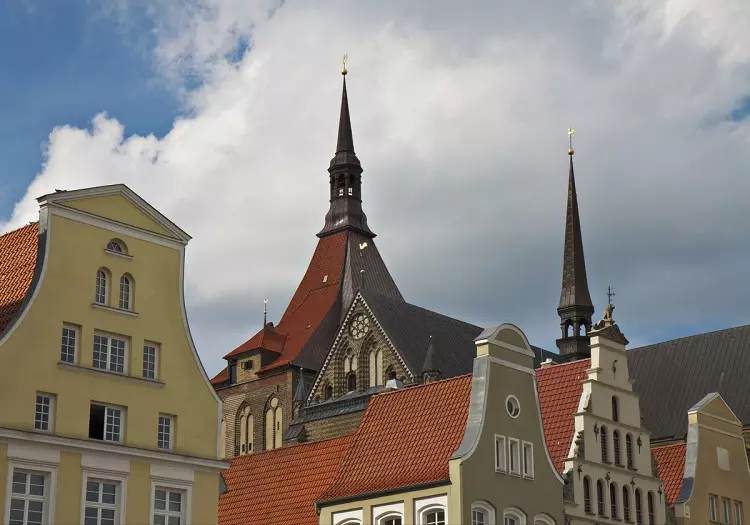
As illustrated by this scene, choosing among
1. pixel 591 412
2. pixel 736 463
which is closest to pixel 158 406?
pixel 591 412

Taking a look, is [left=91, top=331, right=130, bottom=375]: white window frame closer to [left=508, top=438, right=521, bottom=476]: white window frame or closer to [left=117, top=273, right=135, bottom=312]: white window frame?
[left=117, top=273, right=135, bottom=312]: white window frame

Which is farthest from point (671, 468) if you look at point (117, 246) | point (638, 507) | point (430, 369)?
point (430, 369)

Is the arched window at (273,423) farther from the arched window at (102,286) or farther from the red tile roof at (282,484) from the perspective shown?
the arched window at (102,286)

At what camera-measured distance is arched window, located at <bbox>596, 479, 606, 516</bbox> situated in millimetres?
40469

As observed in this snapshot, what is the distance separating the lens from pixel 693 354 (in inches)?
2884

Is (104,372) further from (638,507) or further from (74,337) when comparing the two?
(638,507)

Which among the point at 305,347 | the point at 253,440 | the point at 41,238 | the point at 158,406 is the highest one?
the point at 305,347

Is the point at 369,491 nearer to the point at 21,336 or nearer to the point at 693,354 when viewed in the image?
the point at 21,336

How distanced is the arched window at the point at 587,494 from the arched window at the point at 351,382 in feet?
128

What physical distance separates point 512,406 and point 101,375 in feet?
38.1

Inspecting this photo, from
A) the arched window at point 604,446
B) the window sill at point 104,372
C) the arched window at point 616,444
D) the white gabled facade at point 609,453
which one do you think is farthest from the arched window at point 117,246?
the arched window at point 616,444

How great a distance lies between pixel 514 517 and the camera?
1441 inches

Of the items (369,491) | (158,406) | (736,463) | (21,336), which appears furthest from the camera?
(736,463)

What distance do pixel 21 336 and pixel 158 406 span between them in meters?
3.97
